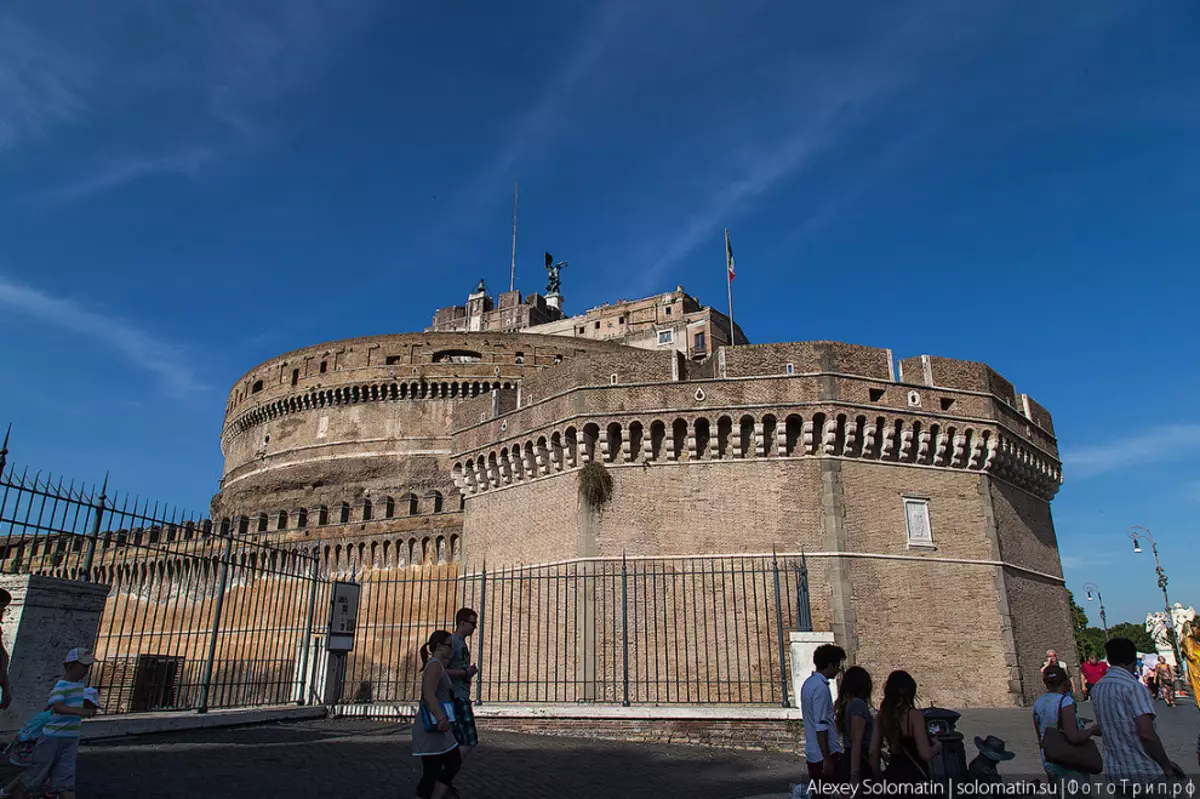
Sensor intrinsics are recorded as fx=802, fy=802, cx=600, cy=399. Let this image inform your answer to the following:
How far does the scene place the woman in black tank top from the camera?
4512mm

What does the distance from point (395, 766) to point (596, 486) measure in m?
7.87

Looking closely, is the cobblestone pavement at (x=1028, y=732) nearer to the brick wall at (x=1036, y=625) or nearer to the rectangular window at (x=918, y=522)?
the brick wall at (x=1036, y=625)

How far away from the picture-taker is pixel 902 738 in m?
4.58

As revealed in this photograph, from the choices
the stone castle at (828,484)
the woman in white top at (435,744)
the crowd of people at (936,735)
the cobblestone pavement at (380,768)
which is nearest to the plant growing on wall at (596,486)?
the stone castle at (828,484)

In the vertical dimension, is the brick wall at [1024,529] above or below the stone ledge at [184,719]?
above

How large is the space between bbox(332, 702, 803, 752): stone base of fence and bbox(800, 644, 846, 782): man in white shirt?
4.75 metres

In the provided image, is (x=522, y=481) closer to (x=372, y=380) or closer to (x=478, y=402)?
(x=478, y=402)

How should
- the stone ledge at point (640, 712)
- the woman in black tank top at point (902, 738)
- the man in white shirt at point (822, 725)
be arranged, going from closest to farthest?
the woman in black tank top at point (902, 738) < the man in white shirt at point (822, 725) < the stone ledge at point (640, 712)

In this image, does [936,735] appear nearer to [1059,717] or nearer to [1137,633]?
[1059,717]

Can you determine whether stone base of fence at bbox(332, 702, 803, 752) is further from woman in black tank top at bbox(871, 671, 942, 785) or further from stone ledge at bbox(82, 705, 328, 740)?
woman in black tank top at bbox(871, 671, 942, 785)

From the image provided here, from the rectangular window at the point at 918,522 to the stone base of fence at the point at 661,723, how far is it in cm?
631

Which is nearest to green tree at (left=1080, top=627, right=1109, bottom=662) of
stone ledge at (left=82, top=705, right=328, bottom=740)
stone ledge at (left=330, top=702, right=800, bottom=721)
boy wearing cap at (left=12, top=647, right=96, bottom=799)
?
stone ledge at (left=330, top=702, right=800, bottom=721)

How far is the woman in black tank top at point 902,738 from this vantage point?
451cm

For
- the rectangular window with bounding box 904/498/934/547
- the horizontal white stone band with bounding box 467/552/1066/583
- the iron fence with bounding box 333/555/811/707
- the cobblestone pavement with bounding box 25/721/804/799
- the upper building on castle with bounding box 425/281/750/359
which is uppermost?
the upper building on castle with bounding box 425/281/750/359
